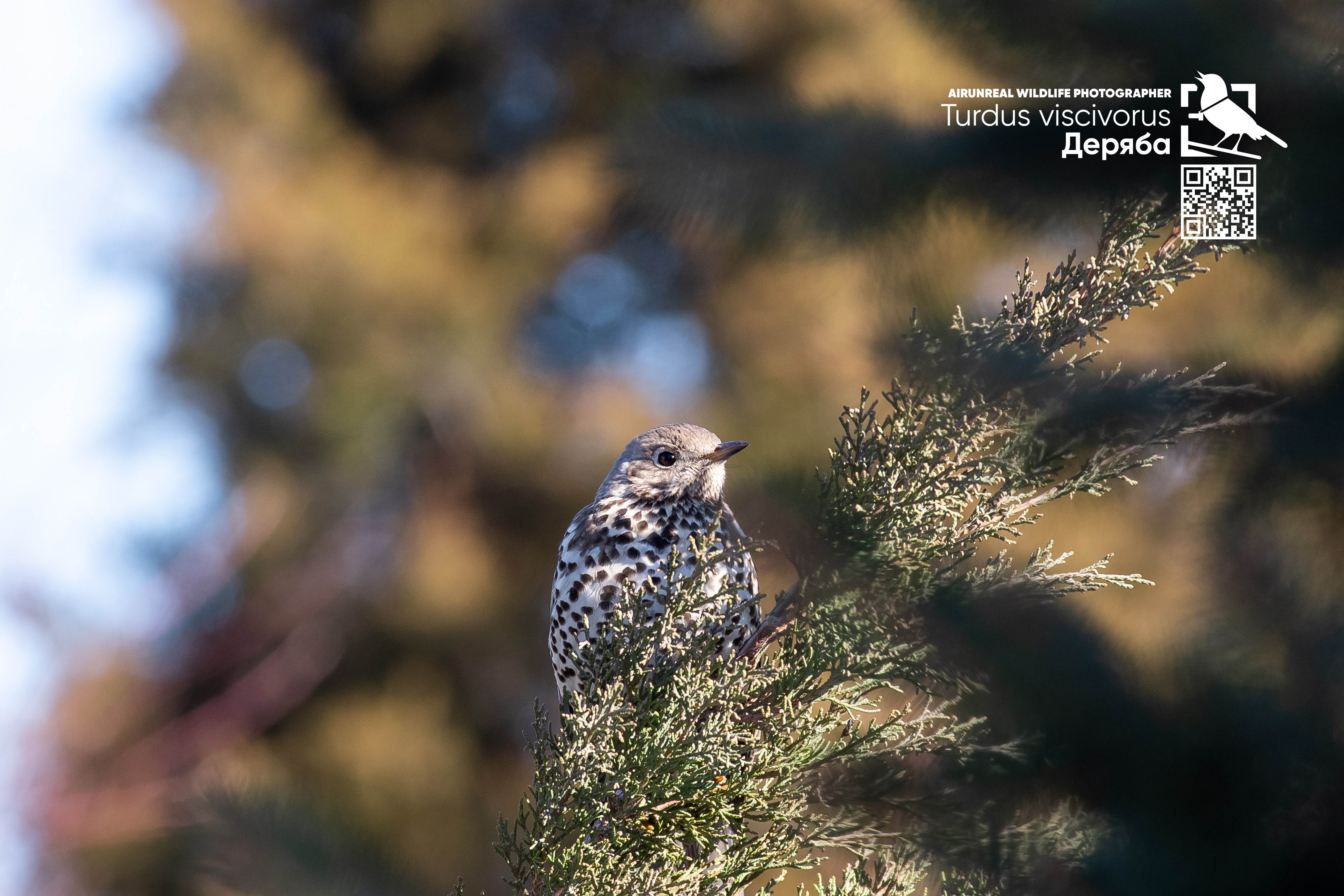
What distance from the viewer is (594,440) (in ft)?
15.2

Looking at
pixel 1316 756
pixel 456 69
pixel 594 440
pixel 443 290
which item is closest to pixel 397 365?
pixel 443 290

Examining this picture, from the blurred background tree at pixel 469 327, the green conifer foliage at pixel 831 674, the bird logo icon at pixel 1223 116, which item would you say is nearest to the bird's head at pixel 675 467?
the blurred background tree at pixel 469 327

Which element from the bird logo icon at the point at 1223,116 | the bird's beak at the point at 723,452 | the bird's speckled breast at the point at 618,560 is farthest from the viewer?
the bird's beak at the point at 723,452

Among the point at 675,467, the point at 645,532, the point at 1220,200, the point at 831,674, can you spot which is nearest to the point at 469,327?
the point at 675,467

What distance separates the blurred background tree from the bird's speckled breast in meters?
0.37

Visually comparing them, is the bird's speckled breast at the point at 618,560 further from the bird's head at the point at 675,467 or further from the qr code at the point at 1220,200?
the qr code at the point at 1220,200

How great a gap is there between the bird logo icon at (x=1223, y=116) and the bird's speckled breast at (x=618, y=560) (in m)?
1.29

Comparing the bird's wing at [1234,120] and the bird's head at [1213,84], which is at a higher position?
the bird's head at [1213,84]

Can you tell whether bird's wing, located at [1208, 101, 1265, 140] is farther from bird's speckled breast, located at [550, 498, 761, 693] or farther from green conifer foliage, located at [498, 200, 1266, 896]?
bird's speckled breast, located at [550, 498, 761, 693]

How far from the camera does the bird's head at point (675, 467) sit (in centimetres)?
245

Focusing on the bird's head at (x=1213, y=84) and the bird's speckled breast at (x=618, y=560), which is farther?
the bird's speckled breast at (x=618, y=560)

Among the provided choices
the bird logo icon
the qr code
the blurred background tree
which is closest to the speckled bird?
the blurred background tree

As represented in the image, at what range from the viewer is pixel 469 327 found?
4797 millimetres

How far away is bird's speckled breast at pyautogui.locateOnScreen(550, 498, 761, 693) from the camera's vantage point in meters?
2.16
